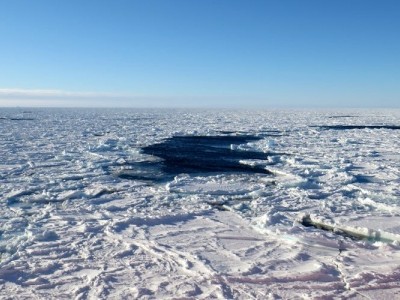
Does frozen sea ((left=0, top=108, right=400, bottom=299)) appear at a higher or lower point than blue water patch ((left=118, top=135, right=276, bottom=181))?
higher

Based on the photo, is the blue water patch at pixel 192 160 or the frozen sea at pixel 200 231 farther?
the blue water patch at pixel 192 160

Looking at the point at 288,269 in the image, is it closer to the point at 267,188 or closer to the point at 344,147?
the point at 267,188

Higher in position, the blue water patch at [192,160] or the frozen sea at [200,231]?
the frozen sea at [200,231]

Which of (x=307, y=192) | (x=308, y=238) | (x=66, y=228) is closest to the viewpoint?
(x=308, y=238)

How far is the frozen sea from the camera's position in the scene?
351 cm

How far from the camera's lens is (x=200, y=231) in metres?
4.96

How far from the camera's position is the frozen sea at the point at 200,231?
3.51m

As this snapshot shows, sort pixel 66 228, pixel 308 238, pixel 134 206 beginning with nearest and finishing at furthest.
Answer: pixel 308 238 → pixel 66 228 → pixel 134 206

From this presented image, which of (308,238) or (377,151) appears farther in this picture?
(377,151)

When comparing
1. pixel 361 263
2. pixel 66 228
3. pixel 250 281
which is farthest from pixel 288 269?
pixel 66 228

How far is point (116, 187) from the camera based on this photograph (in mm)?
7484

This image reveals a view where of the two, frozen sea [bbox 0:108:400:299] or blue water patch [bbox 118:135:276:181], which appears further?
blue water patch [bbox 118:135:276:181]

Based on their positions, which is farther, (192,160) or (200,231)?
(192,160)

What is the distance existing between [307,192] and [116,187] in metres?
3.47
